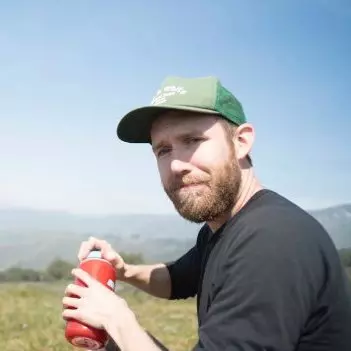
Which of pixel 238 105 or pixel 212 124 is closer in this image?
pixel 212 124

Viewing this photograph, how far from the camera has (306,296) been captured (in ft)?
6.20

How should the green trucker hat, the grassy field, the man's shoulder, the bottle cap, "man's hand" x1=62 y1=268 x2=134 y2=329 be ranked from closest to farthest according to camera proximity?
the man's shoulder → "man's hand" x1=62 y1=268 x2=134 y2=329 → the green trucker hat → the bottle cap → the grassy field

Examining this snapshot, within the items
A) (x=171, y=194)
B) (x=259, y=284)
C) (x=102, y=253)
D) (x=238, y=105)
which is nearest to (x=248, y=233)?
(x=259, y=284)

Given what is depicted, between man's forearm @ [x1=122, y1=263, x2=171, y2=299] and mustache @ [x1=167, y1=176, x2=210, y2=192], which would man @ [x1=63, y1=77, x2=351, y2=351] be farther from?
man's forearm @ [x1=122, y1=263, x2=171, y2=299]

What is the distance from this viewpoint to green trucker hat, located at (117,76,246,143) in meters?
2.38

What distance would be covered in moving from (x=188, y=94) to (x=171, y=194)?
0.52 m

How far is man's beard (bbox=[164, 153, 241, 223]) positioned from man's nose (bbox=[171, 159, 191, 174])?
34mm

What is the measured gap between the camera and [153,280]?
3566 mm

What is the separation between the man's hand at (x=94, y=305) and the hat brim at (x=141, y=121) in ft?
2.90

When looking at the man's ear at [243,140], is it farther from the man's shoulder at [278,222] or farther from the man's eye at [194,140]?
the man's shoulder at [278,222]

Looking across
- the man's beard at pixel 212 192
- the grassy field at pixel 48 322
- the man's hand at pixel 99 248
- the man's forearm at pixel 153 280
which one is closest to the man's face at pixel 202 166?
the man's beard at pixel 212 192

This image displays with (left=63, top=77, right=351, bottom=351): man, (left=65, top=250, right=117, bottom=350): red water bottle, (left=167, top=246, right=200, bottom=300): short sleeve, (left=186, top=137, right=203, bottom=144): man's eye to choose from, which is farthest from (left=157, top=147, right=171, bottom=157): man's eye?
(left=167, top=246, right=200, bottom=300): short sleeve

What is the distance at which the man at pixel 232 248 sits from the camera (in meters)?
1.86

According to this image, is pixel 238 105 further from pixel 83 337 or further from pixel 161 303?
pixel 161 303
